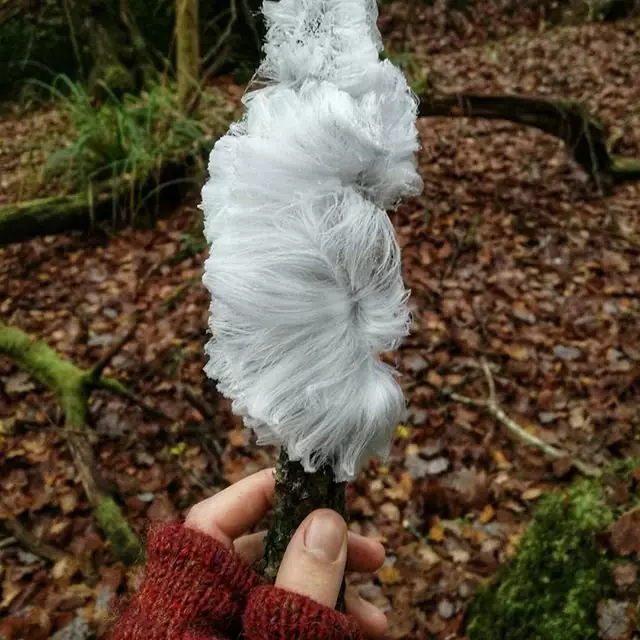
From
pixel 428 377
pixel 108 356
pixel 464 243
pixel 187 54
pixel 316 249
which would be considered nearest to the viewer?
pixel 316 249

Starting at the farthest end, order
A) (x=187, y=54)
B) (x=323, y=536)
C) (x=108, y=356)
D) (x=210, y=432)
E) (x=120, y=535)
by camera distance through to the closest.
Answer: (x=187, y=54)
(x=210, y=432)
(x=108, y=356)
(x=120, y=535)
(x=323, y=536)

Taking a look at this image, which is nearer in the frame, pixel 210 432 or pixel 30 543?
pixel 30 543

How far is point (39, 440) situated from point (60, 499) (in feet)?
1.63

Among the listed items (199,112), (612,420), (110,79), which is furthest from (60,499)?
(110,79)

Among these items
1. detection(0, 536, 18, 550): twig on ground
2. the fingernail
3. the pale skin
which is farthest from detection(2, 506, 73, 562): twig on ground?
the fingernail

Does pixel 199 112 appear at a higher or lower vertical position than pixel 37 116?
higher

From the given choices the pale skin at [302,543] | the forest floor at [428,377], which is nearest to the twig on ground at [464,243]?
the forest floor at [428,377]

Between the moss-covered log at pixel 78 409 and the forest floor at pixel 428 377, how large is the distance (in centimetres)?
16

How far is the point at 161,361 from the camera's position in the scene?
13.4ft

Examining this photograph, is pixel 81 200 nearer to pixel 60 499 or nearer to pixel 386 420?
pixel 60 499

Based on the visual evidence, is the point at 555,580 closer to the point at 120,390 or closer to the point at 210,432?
the point at 210,432

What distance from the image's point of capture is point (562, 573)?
215cm

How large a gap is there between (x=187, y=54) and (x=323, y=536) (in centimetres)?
604

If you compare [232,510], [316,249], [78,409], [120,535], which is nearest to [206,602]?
[232,510]
